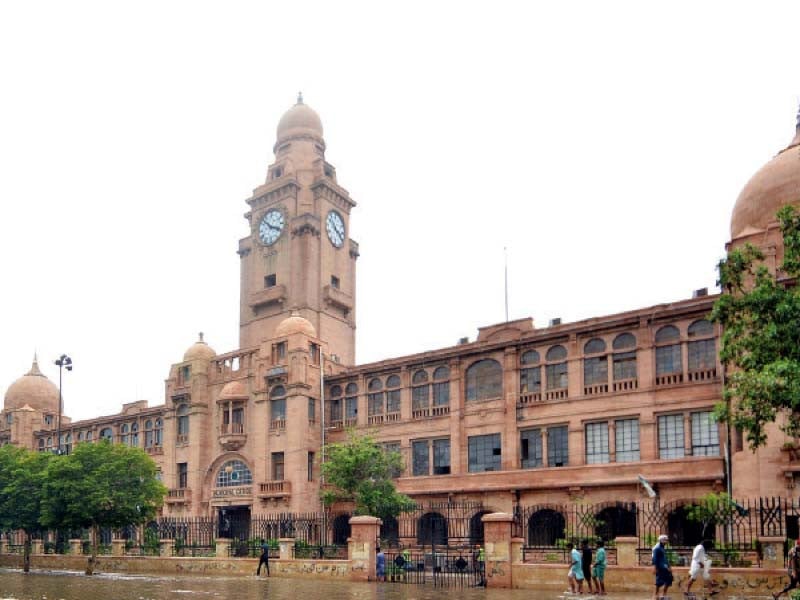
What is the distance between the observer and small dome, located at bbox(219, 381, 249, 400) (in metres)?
56.2

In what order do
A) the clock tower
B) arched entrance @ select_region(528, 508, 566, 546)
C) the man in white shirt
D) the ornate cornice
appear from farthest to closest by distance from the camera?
the ornate cornice
the clock tower
arched entrance @ select_region(528, 508, 566, 546)
the man in white shirt

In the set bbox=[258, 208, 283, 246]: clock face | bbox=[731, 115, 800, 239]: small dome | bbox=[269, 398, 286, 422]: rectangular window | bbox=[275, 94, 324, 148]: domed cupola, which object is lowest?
bbox=[269, 398, 286, 422]: rectangular window

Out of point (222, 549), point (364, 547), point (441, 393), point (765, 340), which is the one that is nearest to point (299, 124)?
point (441, 393)

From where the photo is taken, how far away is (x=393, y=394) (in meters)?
51.9

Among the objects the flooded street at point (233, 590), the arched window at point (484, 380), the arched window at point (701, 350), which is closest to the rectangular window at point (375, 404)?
the arched window at point (484, 380)

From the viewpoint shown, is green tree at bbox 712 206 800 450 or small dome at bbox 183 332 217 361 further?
small dome at bbox 183 332 217 361

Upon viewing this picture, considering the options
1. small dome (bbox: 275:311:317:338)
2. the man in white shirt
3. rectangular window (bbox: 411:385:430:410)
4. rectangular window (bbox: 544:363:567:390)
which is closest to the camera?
A: the man in white shirt

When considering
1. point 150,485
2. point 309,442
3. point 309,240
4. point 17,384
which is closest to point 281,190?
point 309,240

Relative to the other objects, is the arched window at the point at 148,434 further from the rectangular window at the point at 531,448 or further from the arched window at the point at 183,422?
the rectangular window at the point at 531,448

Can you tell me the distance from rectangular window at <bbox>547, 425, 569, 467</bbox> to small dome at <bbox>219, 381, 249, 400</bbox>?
805 inches

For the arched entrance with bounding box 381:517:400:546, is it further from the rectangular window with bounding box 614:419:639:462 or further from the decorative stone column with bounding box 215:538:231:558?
the rectangular window with bounding box 614:419:639:462

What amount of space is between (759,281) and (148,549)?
34.9 metres

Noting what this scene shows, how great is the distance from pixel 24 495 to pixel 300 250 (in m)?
22.9

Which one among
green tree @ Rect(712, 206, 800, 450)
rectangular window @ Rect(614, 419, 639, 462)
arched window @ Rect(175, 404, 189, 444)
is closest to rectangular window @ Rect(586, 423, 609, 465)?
rectangular window @ Rect(614, 419, 639, 462)
